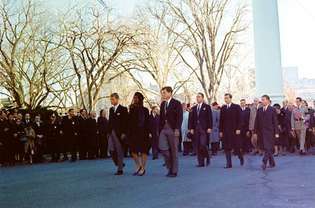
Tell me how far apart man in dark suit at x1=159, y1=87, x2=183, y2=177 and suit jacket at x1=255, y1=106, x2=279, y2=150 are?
2300mm

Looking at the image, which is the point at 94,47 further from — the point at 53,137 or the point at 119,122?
the point at 119,122

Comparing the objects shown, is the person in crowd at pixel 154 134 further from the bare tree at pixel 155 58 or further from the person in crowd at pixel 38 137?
the bare tree at pixel 155 58

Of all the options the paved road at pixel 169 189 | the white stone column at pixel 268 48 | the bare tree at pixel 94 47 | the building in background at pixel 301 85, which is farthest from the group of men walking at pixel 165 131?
the building in background at pixel 301 85

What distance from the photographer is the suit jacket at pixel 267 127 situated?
12375 millimetres

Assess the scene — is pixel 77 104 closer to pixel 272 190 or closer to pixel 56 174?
pixel 56 174

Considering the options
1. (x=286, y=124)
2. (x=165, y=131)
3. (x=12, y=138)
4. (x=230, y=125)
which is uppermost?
(x=286, y=124)

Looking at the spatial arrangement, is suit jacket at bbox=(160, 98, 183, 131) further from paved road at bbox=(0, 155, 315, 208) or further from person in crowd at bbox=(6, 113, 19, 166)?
person in crowd at bbox=(6, 113, 19, 166)

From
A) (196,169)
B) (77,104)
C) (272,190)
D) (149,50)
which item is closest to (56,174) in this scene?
(196,169)

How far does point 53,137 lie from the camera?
716 inches

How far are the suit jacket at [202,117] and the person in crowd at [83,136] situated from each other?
6182 mm

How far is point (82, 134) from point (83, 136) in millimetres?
86

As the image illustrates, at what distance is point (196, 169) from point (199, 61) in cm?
2249

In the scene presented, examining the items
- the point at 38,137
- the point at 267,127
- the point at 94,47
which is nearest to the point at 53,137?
the point at 38,137

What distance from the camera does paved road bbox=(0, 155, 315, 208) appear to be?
758 centimetres
